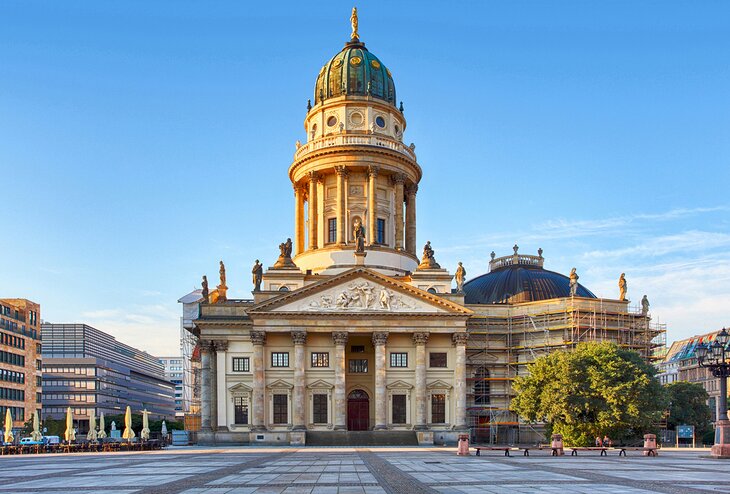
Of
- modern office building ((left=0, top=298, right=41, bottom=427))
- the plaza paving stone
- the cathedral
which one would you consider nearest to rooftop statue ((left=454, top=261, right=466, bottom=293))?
the cathedral

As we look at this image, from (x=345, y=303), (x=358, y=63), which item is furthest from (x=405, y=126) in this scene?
(x=345, y=303)

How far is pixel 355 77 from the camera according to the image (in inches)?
3548

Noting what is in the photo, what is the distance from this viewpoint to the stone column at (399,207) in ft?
285

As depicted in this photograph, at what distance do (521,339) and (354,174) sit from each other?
26.5 meters

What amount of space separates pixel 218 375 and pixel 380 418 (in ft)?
54.5

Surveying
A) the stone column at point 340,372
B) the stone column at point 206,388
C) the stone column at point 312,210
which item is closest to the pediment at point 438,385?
the stone column at point 340,372

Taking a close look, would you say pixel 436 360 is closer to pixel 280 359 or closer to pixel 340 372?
pixel 340 372

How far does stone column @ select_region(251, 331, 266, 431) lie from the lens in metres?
72.6

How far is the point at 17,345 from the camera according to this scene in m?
108

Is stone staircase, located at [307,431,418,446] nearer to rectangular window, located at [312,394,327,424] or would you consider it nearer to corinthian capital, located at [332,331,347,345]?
rectangular window, located at [312,394,327,424]

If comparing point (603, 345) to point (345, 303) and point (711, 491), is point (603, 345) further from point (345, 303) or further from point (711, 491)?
point (711, 491)

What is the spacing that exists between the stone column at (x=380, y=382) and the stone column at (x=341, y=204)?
15876 mm

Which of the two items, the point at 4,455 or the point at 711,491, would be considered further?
the point at 4,455

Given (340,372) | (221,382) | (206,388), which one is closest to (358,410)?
(340,372)
